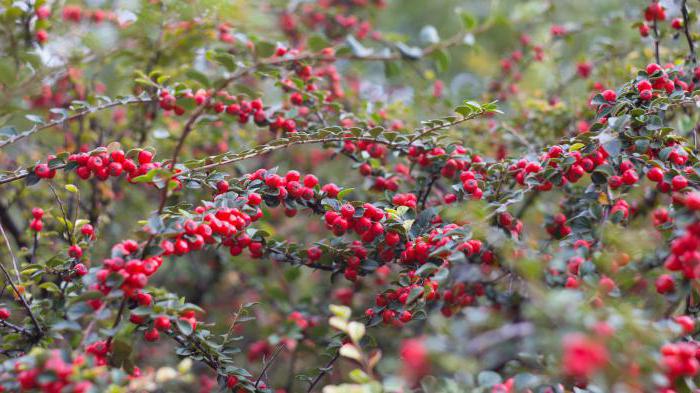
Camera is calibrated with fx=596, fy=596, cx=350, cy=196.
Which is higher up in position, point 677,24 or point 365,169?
point 677,24

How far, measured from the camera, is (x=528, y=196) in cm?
294

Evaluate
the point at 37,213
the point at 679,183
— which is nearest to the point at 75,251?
the point at 37,213

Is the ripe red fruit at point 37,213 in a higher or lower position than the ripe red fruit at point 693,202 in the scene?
lower

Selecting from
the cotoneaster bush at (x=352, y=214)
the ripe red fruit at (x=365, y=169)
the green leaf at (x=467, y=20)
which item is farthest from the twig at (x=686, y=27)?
the ripe red fruit at (x=365, y=169)

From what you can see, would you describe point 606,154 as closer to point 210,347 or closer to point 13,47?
point 210,347

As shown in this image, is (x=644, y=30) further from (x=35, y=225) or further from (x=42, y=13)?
(x=42, y=13)

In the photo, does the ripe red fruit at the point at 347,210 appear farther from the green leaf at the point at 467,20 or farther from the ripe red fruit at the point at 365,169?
the green leaf at the point at 467,20

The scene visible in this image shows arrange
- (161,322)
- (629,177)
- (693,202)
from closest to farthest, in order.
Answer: (693,202), (161,322), (629,177)

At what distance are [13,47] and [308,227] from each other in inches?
77.5

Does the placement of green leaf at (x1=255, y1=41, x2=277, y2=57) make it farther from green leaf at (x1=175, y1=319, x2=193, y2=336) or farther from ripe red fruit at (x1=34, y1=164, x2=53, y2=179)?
green leaf at (x1=175, y1=319, x2=193, y2=336)

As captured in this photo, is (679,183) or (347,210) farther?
(347,210)

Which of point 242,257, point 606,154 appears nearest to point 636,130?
point 606,154

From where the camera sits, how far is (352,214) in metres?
1.94

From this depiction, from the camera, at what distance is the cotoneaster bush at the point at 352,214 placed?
1369mm
